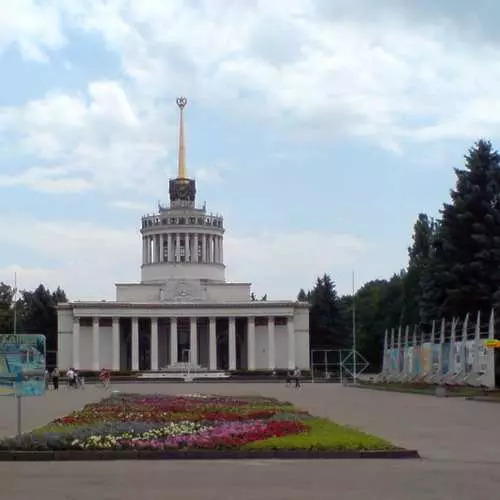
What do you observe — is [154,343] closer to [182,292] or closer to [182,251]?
[182,292]

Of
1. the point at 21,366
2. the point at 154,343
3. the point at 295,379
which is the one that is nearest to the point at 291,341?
the point at 154,343

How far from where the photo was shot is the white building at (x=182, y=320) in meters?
99.7

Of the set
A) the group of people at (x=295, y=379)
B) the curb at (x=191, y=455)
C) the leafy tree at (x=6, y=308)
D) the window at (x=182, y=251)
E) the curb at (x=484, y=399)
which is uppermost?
the window at (x=182, y=251)

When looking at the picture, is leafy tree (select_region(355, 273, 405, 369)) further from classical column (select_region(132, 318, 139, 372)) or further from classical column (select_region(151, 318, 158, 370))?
classical column (select_region(132, 318, 139, 372))

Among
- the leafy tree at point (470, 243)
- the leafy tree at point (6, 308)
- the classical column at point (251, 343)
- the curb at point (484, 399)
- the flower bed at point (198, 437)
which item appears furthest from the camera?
the classical column at point (251, 343)

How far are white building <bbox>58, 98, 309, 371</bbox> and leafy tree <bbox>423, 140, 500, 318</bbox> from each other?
150 ft

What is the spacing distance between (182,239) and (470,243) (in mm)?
58427

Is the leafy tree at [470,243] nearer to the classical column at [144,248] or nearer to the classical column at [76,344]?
the classical column at [76,344]

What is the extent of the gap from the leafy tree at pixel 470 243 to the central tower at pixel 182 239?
178 feet

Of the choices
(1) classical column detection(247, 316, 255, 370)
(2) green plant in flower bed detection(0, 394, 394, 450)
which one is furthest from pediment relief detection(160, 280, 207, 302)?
(2) green plant in flower bed detection(0, 394, 394, 450)

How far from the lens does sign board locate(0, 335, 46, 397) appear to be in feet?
60.3

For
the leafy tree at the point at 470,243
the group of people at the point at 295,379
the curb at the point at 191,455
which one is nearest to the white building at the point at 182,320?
the group of people at the point at 295,379

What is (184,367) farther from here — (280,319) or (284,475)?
(284,475)

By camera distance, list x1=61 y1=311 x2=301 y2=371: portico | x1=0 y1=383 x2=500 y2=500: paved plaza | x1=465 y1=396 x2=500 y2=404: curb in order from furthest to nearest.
→ x1=61 y1=311 x2=301 y2=371: portico → x1=465 y1=396 x2=500 y2=404: curb → x1=0 y1=383 x2=500 y2=500: paved plaza
